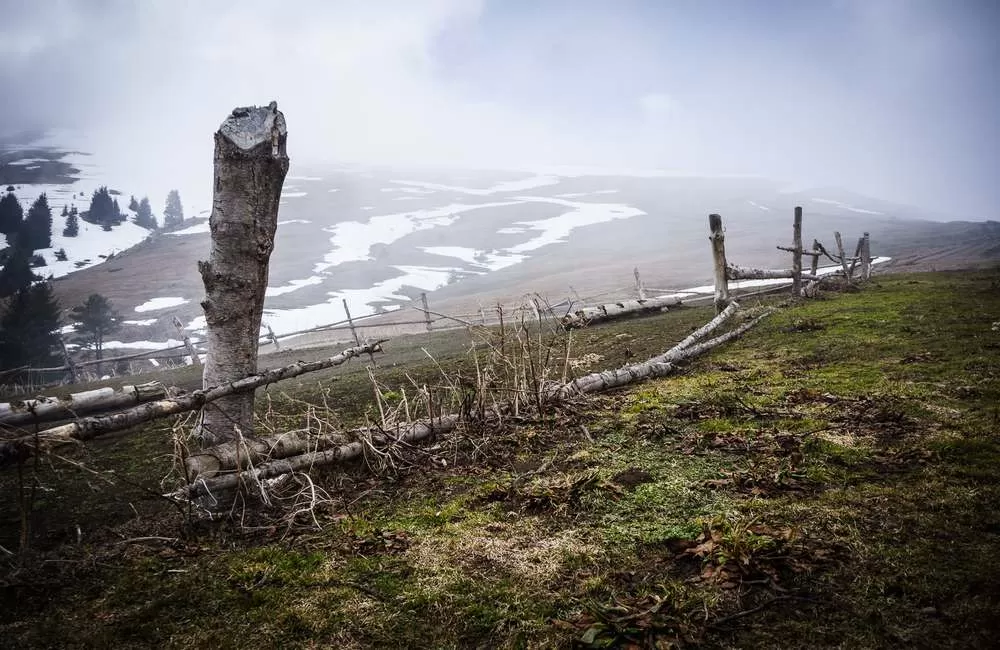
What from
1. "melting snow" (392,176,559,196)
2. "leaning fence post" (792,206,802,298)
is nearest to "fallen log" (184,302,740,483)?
"leaning fence post" (792,206,802,298)

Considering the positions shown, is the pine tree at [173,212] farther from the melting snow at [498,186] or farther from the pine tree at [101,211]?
the melting snow at [498,186]

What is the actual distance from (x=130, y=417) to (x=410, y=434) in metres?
1.98

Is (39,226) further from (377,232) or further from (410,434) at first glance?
(410,434)

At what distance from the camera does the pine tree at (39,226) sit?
188ft

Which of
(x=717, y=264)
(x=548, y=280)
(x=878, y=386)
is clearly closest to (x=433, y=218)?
(x=548, y=280)

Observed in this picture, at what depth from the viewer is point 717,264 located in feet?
32.6

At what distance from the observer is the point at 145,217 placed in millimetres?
83812

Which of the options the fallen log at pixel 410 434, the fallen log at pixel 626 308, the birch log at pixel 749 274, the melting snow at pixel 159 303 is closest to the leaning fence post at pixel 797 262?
the birch log at pixel 749 274

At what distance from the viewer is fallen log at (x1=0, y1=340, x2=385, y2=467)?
99.3 inches

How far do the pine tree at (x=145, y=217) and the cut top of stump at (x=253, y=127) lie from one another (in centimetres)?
9677

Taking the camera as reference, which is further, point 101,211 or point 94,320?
point 101,211

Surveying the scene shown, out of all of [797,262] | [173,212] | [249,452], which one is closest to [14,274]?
[249,452]

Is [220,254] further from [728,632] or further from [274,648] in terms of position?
[728,632]

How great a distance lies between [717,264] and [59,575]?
1017 centimetres
